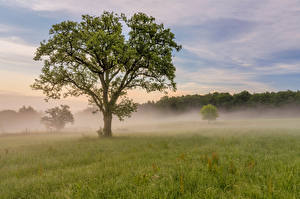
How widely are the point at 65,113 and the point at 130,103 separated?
48565 mm

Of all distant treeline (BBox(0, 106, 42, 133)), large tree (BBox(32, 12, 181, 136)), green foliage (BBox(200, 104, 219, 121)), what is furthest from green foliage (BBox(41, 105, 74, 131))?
distant treeline (BBox(0, 106, 42, 133))

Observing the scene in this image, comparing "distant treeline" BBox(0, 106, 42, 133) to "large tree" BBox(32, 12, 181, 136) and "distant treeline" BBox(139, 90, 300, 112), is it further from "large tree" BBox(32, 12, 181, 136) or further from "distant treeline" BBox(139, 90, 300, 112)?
"large tree" BBox(32, 12, 181, 136)

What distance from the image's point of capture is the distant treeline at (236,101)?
10625 centimetres

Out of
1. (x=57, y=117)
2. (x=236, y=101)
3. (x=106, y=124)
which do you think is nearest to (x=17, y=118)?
(x=57, y=117)

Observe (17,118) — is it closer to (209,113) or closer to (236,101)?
(209,113)

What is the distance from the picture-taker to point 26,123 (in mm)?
147000

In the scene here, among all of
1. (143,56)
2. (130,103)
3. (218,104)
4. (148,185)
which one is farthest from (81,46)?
(218,104)

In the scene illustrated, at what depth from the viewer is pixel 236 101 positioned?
119938mm

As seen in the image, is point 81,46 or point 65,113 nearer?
point 81,46

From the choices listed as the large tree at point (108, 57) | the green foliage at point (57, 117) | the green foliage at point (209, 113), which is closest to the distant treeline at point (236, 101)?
the green foliage at point (209, 113)

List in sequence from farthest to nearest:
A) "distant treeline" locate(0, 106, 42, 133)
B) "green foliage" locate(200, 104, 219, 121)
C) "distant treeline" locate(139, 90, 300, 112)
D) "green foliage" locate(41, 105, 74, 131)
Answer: "distant treeline" locate(0, 106, 42, 133) → "distant treeline" locate(139, 90, 300, 112) → "green foliage" locate(200, 104, 219, 121) → "green foliage" locate(41, 105, 74, 131)

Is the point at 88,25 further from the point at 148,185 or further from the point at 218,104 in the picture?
the point at 218,104

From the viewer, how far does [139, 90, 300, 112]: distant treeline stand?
106250 mm

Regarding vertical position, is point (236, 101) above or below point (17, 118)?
above
